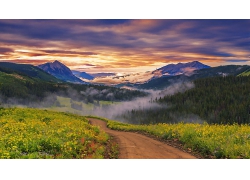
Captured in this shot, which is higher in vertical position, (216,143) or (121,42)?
(121,42)

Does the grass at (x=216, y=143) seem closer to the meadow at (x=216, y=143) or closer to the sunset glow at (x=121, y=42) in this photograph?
the meadow at (x=216, y=143)

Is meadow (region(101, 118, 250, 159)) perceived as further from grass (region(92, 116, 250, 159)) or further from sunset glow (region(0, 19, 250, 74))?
sunset glow (region(0, 19, 250, 74))

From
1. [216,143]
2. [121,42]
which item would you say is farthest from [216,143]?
[121,42]

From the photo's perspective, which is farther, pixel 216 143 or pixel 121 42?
pixel 121 42

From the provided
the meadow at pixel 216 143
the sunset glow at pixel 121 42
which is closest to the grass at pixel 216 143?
the meadow at pixel 216 143

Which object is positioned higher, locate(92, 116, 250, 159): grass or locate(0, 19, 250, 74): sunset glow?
locate(0, 19, 250, 74): sunset glow

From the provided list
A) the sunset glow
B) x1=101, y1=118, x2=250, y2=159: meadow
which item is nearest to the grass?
x1=101, y1=118, x2=250, y2=159: meadow

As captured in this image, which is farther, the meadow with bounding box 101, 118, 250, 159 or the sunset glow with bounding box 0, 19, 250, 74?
the sunset glow with bounding box 0, 19, 250, 74

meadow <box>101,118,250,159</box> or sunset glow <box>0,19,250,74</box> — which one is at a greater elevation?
sunset glow <box>0,19,250,74</box>

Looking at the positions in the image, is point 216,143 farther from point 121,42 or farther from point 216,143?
point 121,42

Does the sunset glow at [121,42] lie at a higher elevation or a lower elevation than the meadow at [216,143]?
higher

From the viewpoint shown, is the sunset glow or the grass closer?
the grass
